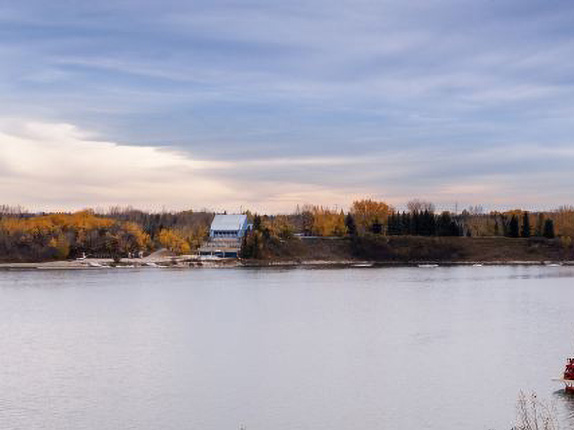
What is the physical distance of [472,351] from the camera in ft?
127

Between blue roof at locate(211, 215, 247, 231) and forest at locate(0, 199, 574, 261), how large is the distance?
239 centimetres

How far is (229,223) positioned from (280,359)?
113 metres

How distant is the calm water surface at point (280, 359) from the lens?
27.4 metres

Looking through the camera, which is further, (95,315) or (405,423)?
(95,315)

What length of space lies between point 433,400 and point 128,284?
196ft

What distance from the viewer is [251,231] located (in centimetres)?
14150

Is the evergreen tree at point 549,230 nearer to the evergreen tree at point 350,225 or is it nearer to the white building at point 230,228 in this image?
the evergreen tree at point 350,225

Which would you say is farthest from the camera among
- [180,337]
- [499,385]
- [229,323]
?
[229,323]

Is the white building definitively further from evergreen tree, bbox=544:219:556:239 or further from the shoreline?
evergreen tree, bbox=544:219:556:239

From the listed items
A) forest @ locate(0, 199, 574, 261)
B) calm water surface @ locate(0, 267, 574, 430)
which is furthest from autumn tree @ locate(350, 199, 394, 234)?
calm water surface @ locate(0, 267, 574, 430)

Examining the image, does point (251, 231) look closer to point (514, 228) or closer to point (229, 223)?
point (229, 223)

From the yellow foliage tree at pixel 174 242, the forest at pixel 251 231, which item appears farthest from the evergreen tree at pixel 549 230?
the yellow foliage tree at pixel 174 242

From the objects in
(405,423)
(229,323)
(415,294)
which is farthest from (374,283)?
(405,423)

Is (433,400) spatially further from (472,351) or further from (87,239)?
(87,239)
